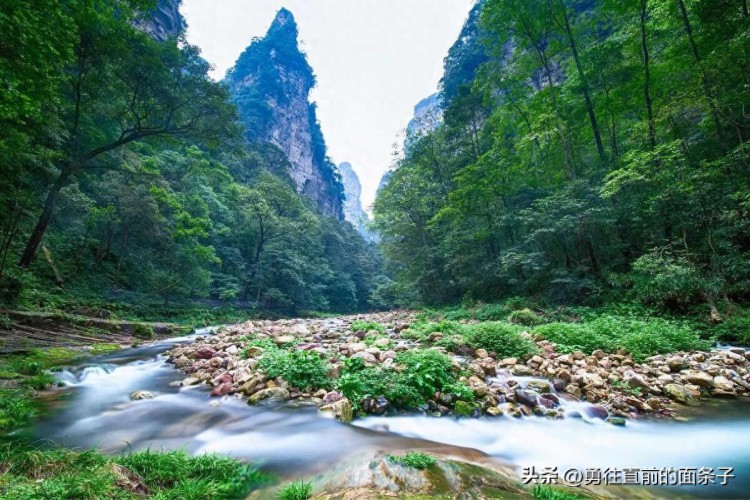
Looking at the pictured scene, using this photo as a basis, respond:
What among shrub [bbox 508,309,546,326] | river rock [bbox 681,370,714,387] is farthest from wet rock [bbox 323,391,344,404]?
shrub [bbox 508,309,546,326]

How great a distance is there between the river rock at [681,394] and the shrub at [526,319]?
19.6 ft

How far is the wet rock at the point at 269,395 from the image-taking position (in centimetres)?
492

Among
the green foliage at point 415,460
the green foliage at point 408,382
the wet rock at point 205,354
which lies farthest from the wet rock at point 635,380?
the wet rock at point 205,354

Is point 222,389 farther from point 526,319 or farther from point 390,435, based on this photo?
point 526,319

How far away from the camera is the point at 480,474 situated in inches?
110

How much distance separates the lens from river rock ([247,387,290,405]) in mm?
4918

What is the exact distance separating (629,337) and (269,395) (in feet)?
24.5

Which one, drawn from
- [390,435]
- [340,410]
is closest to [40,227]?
[340,410]

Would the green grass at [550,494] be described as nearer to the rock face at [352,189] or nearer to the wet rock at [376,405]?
the wet rock at [376,405]

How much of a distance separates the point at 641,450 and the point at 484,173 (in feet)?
53.7

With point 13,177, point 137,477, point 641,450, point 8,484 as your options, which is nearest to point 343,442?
point 137,477

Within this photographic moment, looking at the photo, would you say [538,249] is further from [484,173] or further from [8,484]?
[8,484]

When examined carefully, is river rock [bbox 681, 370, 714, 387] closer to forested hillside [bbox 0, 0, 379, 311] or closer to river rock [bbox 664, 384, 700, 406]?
river rock [bbox 664, 384, 700, 406]

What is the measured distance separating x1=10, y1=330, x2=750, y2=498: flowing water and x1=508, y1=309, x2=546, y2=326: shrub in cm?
624
